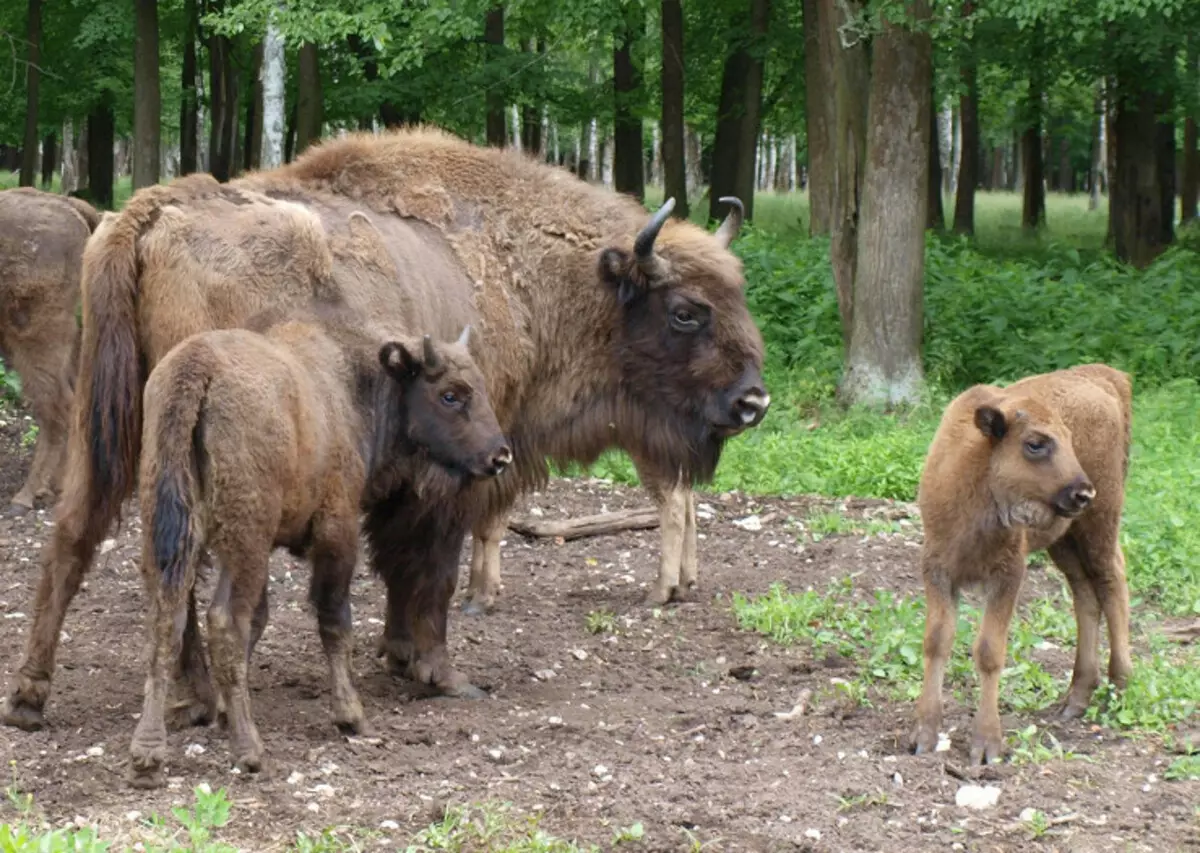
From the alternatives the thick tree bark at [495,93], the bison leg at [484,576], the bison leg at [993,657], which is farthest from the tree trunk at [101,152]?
the bison leg at [993,657]

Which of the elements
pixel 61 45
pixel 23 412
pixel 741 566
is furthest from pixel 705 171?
pixel 741 566

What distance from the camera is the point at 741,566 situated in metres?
9.62

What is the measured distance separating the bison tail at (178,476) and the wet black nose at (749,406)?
293 cm

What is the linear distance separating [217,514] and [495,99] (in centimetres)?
1983

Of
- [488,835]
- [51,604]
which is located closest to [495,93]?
[51,604]

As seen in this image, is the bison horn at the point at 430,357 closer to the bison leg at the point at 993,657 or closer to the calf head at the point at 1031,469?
the calf head at the point at 1031,469

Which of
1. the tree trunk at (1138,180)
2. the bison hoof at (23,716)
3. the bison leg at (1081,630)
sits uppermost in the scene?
the tree trunk at (1138,180)

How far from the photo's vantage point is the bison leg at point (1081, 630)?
21.4 ft

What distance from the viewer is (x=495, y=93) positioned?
80.5 ft

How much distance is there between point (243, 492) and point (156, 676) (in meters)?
0.70

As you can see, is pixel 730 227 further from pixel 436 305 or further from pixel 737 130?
pixel 737 130

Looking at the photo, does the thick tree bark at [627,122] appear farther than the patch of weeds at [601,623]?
Yes

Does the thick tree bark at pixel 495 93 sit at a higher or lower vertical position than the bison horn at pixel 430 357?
higher

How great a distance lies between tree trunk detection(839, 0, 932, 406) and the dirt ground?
4.99 m
